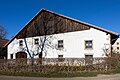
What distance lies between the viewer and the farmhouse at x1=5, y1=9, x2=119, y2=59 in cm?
2789

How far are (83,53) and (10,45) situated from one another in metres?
17.1

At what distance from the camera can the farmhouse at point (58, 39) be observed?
91.5ft

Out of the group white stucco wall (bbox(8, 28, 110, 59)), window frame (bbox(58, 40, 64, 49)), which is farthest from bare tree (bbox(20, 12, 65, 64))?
window frame (bbox(58, 40, 64, 49))

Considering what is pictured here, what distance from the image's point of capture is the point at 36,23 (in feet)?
117

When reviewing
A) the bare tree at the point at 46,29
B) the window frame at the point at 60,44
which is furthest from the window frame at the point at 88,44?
the bare tree at the point at 46,29

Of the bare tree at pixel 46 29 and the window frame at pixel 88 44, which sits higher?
the bare tree at pixel 46 29

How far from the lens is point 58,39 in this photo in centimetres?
3203

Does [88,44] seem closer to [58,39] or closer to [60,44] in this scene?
[60,44]

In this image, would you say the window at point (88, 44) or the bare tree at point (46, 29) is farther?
the bare tree at point (46, 29)

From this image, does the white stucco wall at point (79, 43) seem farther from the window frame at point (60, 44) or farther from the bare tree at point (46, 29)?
the bare tree at point (46, 29)

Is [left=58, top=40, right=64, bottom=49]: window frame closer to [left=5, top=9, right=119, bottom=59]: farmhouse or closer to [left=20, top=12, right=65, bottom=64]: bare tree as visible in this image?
[left=5, top=9, right=119, bottom=59]: farmhouse

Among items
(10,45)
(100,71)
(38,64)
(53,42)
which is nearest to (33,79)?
(38,64)

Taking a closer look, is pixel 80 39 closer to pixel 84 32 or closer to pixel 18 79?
pixel 84 32

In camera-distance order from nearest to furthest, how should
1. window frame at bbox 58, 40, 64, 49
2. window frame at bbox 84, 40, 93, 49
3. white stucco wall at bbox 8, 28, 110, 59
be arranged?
white stucco wall at bbox 8, 28, 110, 59 < window frame at bbox 84, 40, 93, 49 < window frame at bbox 58, 40, 64, 49
